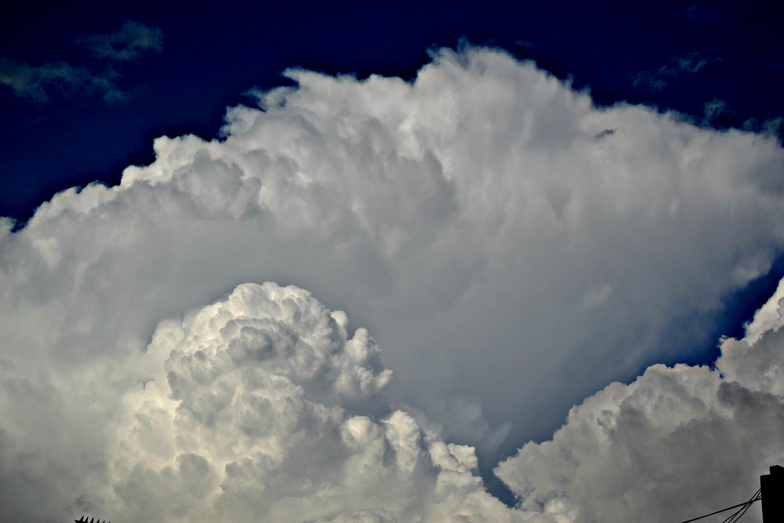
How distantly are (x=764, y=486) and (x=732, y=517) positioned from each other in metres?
8.39

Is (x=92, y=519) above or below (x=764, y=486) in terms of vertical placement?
above

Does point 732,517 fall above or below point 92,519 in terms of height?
below

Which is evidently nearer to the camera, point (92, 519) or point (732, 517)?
point (732, 517)

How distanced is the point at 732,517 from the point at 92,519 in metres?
117

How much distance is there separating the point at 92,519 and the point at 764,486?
121m

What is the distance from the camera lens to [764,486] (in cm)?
2634

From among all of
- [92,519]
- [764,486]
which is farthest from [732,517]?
[92,519]

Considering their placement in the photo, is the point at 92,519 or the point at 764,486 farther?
the point at 92,519

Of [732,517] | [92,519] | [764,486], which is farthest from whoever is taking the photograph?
[92,519]

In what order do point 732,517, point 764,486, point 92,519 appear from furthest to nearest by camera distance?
point 92,519 → point 732,517 → point 764,486

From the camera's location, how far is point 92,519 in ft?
348

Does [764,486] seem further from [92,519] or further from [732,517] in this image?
[92,519]

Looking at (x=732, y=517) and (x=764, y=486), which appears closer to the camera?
(x=764, y=486)
